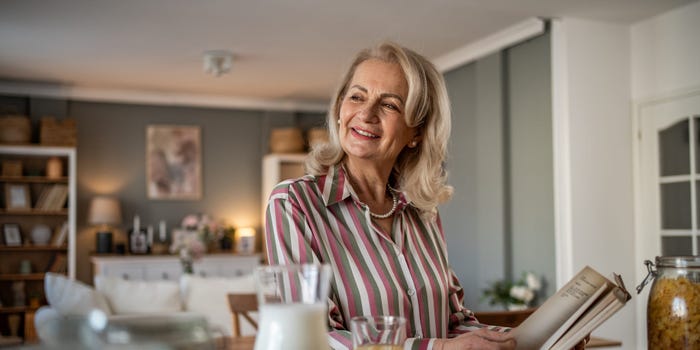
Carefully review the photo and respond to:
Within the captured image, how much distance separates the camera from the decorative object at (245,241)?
8.01 meters

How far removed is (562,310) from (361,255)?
0.49 m

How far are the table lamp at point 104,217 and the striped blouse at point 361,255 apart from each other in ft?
20.3

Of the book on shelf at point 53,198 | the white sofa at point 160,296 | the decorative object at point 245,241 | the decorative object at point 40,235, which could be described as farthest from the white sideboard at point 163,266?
the white sofa at point 160,296

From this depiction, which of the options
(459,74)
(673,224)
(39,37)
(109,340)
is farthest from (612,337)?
(109,340)

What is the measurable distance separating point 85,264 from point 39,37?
2912 mm

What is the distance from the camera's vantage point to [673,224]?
4855 mm

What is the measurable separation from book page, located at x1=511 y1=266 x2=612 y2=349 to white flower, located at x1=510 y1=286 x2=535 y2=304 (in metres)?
4.07

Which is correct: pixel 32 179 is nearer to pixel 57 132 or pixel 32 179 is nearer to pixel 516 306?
pixel 57 132

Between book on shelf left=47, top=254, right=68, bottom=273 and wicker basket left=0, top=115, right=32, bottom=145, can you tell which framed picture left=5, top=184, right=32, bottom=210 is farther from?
book on shelf left=47, top=254, right=68, bottom=273

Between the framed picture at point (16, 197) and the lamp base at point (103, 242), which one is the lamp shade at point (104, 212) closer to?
the lamp base at point (103, 242)

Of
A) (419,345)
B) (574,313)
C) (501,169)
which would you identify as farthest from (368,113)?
(501,169)

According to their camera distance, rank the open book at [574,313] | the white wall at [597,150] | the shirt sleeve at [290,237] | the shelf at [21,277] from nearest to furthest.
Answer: the open book at [574,313], the shirt sleeve at [290,237], the white wall at [597,150], the shelf at [21,277]

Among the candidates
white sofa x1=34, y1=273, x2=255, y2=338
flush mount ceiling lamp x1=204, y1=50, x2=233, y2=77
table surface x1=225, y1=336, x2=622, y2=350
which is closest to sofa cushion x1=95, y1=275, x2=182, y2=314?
white sofa x1=34, y1=273, x2=255, y2=338

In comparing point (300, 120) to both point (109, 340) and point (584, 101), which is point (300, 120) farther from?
point (109, 340)
